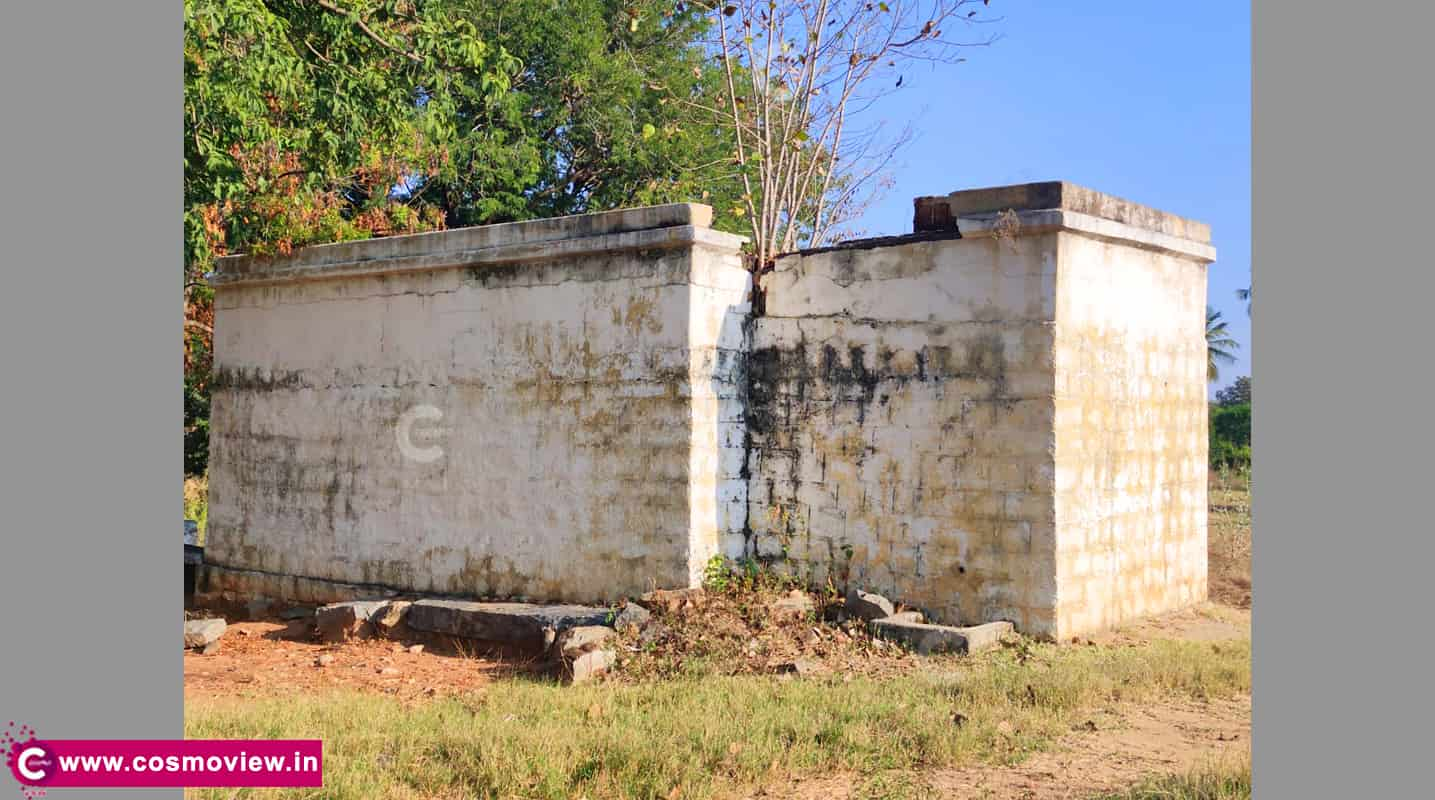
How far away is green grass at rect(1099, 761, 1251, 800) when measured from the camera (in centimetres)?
514

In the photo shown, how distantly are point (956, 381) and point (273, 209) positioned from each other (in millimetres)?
7255

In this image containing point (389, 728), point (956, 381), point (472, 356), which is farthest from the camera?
point (472, 356)

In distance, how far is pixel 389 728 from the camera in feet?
21.8

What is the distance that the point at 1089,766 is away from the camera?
597 centimetres

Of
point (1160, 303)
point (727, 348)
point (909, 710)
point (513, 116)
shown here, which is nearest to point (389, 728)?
point (909, 710)

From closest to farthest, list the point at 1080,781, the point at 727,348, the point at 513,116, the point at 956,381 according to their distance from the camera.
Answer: the point at 1080,781 < the point at 956,381 < the point at 727,348 < the point at 513,116

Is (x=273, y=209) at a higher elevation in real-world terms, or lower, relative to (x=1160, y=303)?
higher

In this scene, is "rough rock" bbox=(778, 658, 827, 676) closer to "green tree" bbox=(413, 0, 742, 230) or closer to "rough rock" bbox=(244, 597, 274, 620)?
"rough rock" bbox=(244, 597, 274, 620)

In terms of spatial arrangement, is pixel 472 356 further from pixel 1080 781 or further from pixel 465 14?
pixel 465 14

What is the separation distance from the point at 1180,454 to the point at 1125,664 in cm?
283

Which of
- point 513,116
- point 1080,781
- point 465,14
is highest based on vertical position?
point 465,14

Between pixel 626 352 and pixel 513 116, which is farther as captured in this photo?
pixel 513 116

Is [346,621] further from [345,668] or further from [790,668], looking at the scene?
[790,668]

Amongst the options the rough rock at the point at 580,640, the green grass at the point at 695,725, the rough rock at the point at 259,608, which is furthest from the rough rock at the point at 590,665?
the rough rock at the point at 259,608
